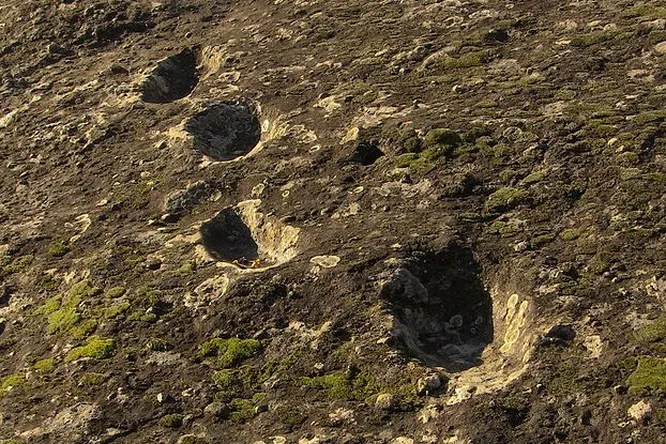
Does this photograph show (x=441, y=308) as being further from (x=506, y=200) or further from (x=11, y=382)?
(x=11, y=382)

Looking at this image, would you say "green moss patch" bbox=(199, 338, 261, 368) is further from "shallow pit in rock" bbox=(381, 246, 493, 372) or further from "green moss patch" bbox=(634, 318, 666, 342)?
"green moss patch" bbox=(634, 318, 666, 342)

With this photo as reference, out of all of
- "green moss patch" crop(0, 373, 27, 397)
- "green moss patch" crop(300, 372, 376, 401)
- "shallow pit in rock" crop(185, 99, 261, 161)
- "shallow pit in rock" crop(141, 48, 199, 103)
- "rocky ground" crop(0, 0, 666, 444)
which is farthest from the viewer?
"shallow pit in rock" crop(141, 48, 199, 103)

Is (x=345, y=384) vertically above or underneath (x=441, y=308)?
above

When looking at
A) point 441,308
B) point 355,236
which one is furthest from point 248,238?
point 441,308

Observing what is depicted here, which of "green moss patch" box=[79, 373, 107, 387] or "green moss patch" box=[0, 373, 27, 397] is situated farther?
"green moss patch" box=[0, 373, 27, 397]

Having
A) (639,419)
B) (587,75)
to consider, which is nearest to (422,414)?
(639,419)

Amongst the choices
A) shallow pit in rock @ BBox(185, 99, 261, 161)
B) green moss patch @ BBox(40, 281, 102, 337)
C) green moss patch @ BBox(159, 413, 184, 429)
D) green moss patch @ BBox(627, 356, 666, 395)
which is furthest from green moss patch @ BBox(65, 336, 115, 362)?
green moss patch @ BBox(627, 356, 666, 395)

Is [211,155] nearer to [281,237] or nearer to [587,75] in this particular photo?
[281,237]
